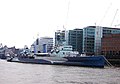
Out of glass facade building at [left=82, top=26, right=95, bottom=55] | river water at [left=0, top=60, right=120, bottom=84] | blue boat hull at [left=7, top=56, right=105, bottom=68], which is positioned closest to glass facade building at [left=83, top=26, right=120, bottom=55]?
glass facade building at [left=82, top=26, right=95, bottom=55]

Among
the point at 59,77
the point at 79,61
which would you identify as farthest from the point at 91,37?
the point at 59,77

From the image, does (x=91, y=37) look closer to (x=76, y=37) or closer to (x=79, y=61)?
(x=76, y=37)

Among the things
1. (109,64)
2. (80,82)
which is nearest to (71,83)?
(80,82)

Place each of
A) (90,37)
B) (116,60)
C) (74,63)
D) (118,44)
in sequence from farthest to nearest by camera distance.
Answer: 1. (90,37)
2. (118,44)
3. (116,60)
4. (74,63)

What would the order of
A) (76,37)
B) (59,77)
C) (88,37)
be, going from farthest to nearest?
1. (76,37)
2. (88,37)
3. (59,77)

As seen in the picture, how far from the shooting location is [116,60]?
101562 mm

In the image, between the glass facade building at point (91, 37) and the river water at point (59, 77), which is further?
the glass facade building at point (91, 37)

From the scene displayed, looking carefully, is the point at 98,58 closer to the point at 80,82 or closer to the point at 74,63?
the point at 74,63

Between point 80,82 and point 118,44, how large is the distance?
285ft

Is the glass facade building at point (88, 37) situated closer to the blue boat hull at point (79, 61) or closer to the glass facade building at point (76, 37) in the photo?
the glass facade building at point (76, 37)

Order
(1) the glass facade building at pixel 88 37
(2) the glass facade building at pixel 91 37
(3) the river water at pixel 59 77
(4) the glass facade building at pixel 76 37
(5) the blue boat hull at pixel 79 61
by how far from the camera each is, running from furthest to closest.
Result: 1. (4) the glass facade building at pixel 76 37
2. (1) the glass facade building at pixel 88 37
3. (2) the glass facade building at pixel 91 37
4. (5) the blue boat hull at pixel 79 61
5. (3) the river water at pixel 59 77

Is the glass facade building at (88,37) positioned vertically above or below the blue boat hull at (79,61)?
above

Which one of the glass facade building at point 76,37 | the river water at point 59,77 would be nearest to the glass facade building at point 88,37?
the glass facade building at point 76,37

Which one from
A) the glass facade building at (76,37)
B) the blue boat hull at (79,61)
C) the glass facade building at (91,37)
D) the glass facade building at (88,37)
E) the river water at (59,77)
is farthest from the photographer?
the glass facade building at (76,37)
